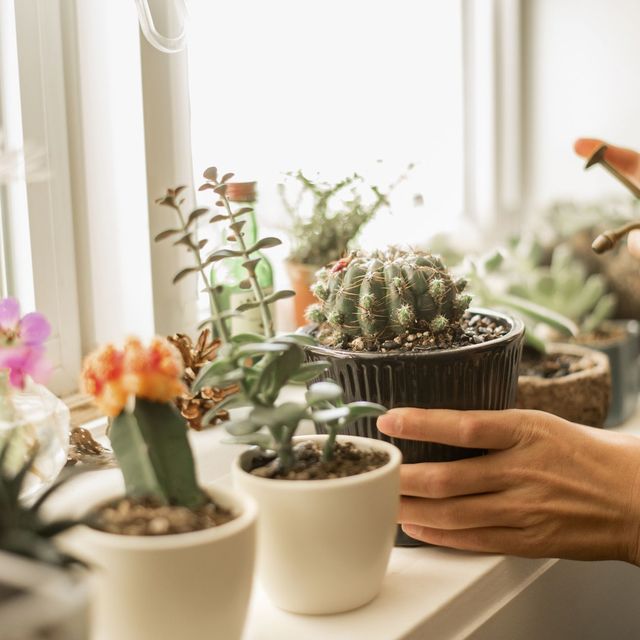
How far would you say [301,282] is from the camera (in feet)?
4.18

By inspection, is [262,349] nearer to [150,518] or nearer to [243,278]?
[150,518]

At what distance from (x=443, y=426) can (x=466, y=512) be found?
0.09m

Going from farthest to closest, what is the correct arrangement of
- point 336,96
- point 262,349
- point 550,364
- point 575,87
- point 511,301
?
point 575,87
point 336,96
point 511,301
point 550,364
point 262,349

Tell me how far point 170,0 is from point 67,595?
0.78 metres

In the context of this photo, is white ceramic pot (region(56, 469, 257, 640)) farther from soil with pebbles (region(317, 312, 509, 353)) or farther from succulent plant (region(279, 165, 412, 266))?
succulent plant (region(279, 165, 412, 266))

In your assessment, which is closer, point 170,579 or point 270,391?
point 170,579

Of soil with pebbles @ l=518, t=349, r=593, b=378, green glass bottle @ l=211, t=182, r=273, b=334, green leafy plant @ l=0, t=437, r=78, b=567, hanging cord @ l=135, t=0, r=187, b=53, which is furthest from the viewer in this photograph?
soil with pebbles @ l=518, t=349, r=593, b=378

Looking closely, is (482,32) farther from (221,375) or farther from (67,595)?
(67,595)

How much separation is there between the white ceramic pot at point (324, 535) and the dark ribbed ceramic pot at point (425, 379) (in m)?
0.10

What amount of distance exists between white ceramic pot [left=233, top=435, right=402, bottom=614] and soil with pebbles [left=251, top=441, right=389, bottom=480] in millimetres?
15

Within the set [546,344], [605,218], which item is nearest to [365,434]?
[546,344]

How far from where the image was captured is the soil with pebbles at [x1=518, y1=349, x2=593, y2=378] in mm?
1229

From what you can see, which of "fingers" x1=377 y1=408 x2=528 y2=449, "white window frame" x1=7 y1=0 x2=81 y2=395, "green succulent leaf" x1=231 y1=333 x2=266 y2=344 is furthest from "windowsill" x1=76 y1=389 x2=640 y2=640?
"white window frame" x1=7 y1=0 x2=81 y2=395

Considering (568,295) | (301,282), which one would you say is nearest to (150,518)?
(301,282)
